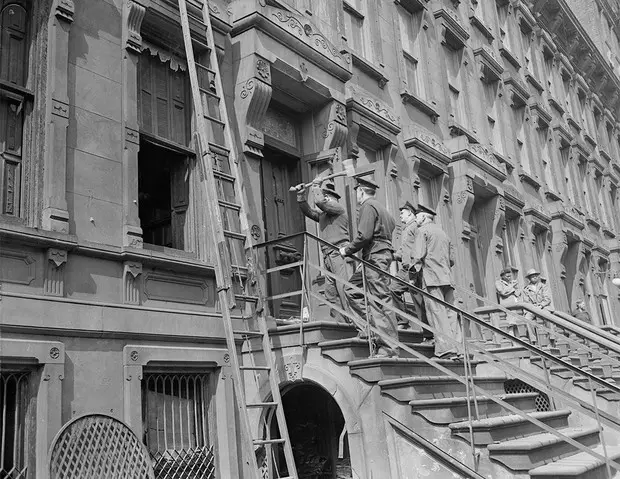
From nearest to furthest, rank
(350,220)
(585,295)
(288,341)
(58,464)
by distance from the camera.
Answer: (58,464), (288,341), (350,220), (585,295)

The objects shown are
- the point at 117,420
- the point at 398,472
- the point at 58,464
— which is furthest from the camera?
the point at 398,472

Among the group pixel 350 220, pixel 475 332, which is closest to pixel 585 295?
pixel 475 332

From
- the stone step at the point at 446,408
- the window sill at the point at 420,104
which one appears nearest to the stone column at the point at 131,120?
the stone step at the point at 446,408

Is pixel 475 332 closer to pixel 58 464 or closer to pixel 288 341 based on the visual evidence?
pixel 288 341

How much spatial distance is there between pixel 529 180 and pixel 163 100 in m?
13.3

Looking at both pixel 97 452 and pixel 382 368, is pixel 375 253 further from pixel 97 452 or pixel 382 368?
pixel 97 452

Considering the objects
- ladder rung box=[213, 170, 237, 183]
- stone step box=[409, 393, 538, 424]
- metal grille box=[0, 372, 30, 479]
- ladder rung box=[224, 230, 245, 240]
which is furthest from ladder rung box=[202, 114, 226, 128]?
stone step box=[409, 393, 538, 424]

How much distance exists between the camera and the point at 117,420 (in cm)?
574

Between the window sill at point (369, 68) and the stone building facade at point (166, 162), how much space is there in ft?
0.11

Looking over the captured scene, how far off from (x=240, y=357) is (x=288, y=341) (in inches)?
22.3

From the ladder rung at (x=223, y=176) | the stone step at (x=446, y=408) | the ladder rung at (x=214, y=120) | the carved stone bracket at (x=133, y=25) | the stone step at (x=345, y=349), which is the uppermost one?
the carved stone bracket at (x=133, y=25)

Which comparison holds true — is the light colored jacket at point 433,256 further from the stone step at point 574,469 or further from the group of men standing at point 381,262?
the stone step at point 574,469

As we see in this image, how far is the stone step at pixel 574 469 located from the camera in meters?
5.42

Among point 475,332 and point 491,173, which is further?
point 491,173
